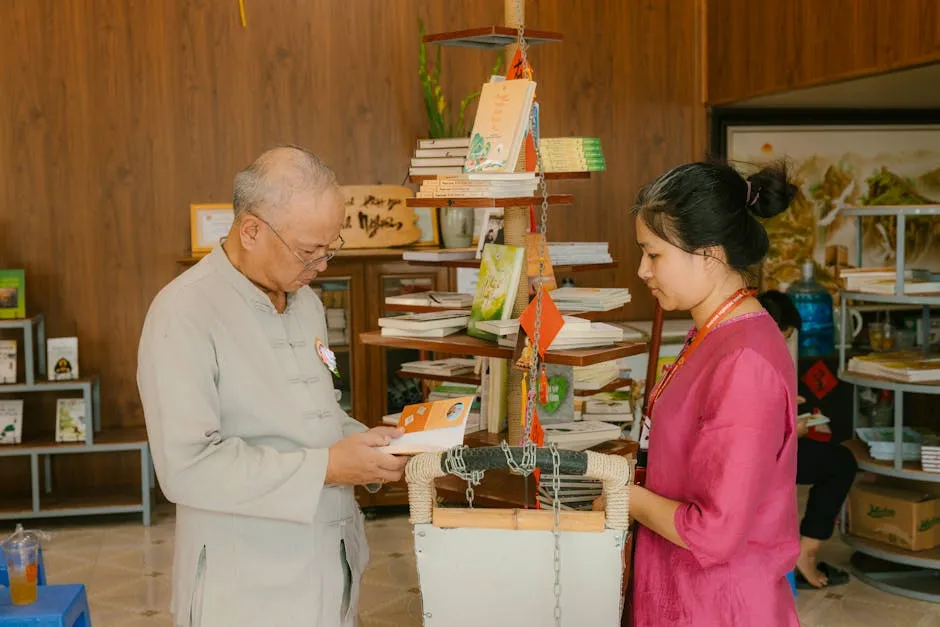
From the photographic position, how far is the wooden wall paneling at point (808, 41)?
4.64 m

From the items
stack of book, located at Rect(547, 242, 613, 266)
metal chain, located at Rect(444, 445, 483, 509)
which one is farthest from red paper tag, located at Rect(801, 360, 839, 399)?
metal chain, located at Rect(444, 445, 483, 509)

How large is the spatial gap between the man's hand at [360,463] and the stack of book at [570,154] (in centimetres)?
140

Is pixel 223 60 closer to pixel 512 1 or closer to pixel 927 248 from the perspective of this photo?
pixel 512 1

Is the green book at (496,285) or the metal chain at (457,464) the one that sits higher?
the green book at (496,285)

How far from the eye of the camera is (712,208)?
2.09 meters

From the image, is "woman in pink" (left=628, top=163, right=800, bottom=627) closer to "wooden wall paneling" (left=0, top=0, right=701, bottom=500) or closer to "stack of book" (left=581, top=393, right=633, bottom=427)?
"stack of book" (left=581, top=393, right=633, bottom=427)

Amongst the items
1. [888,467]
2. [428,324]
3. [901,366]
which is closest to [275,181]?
[428,324]

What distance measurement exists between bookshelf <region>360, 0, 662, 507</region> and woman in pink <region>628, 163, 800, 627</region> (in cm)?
83

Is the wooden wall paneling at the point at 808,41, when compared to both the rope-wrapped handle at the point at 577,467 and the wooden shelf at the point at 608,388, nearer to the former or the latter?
the wooden shelf at the point at 608,388

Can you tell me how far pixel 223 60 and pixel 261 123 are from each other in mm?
403

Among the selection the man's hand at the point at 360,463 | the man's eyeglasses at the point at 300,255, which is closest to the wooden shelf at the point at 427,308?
the man's eyeglasses at the point at 300,255

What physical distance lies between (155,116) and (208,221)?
2.16ft

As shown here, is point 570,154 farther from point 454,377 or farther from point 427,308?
point 454,377

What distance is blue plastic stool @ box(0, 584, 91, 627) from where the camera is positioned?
2842 mm
